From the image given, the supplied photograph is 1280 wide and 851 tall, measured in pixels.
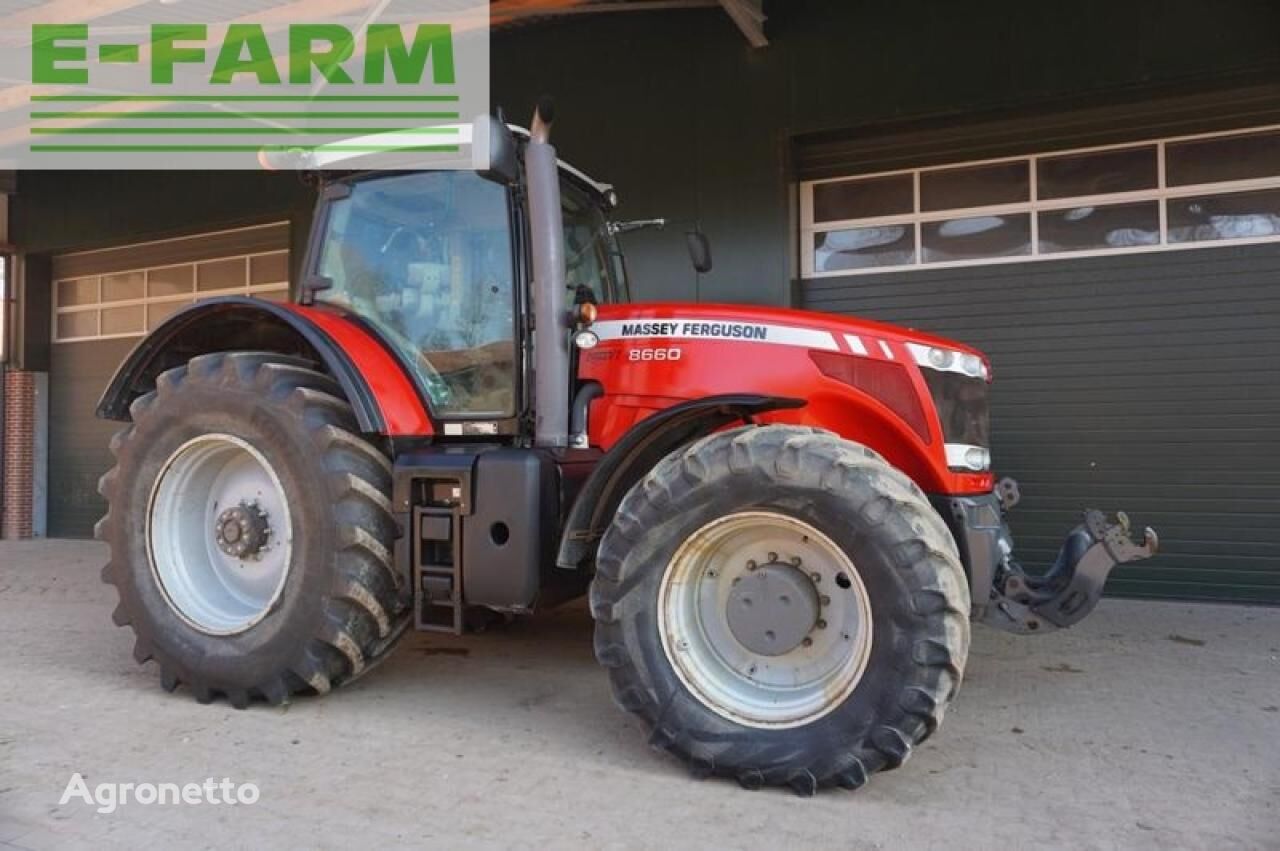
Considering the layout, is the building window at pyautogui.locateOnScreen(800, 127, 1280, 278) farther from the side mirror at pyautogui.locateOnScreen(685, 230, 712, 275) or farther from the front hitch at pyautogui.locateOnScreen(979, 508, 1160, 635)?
the front hitch at pyautogui.locateOnScreen(979, 508, 1160, 635)

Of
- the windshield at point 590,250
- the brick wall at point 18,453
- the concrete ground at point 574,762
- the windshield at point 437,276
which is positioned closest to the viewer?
the concrete ground at point 574,762

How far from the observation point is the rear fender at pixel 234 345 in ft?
12.9

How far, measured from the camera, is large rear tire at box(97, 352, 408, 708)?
3852 millimetres

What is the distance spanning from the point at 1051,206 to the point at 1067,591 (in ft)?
14.6

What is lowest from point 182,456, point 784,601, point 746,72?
point 784,601

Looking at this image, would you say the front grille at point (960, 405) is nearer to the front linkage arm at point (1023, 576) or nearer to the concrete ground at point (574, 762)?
the front linkage arm at point (1023, 576)

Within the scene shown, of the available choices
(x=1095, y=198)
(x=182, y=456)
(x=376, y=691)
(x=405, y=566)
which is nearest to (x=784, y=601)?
(x=405, y=566)

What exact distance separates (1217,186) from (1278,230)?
0.51m

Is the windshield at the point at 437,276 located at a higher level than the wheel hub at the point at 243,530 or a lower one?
higher

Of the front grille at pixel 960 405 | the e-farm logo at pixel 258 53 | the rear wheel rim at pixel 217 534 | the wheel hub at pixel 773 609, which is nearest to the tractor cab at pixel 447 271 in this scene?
the rear wheel rim at pixel 217 534

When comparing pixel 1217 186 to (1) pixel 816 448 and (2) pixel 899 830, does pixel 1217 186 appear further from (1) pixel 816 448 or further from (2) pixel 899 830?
(2) pixel 899 830

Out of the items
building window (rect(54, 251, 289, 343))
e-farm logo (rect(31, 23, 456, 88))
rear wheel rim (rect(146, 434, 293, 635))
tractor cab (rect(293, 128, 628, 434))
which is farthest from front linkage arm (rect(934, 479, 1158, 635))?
building window (rect(54, 251, 289, 343))

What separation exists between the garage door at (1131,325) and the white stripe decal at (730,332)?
4.13 metres

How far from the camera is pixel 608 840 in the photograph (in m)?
2.81
